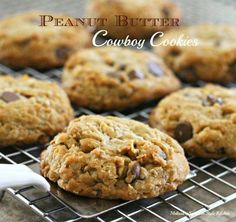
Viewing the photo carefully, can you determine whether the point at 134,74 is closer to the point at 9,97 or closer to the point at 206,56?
the point at 206,56

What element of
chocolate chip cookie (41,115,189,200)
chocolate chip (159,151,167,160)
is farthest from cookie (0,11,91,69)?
chocolate chip (159,151,167,160)

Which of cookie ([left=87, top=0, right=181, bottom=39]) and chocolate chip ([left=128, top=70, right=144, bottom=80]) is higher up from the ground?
cookie ([left=87, top=0, right=181, bottom=39])

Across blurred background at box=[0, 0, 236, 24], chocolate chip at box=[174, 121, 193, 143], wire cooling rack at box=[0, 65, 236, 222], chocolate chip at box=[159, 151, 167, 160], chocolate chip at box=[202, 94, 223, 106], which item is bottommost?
wire cooling rack at box=[0, 65, 236, 222]

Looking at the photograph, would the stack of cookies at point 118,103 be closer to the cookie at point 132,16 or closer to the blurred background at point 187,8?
the cookie at point 132,16

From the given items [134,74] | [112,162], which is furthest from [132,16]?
[112,162]

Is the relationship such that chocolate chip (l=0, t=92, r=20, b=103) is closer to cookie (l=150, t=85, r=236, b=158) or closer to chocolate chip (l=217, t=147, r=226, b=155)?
cookie (l=150, t=85, r=236, b=158)

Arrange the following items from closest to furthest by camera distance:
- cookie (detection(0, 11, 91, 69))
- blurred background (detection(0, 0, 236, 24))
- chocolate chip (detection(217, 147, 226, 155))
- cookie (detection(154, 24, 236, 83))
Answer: chocolate chip (detection(217, 147, 226, 155)), cookie (detection(154, 24, 236, 83)), cookie (detection(0, 11, 91, 69)), blurred background (detection(0, 0, 236, 24))
